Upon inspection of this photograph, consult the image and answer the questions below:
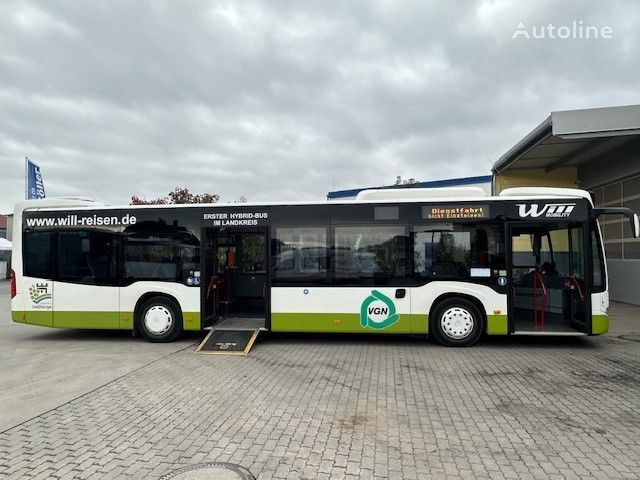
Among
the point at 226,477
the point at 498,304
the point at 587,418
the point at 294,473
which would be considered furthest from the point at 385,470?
the point at 498,304

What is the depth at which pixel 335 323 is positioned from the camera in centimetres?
820

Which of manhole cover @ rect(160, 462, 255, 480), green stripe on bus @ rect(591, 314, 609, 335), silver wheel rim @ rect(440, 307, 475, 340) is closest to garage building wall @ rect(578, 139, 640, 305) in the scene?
green stripe on bus @ rect(591, 314, 609, 335)

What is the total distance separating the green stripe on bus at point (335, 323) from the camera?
8.05 meters

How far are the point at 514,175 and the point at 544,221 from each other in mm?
11920

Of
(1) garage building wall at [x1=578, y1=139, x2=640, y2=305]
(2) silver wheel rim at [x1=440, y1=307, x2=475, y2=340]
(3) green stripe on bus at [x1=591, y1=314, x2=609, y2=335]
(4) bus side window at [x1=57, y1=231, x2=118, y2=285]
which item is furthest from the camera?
(1) garage building wall at [x1=578, y1=139, x2=640, y2=305]

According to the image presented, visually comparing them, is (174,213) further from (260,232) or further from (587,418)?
(587,418)

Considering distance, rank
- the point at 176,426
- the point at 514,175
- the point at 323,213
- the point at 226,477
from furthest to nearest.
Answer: the point at 514,175
the point at 323,213
the point at 176,426
the point at 226,477

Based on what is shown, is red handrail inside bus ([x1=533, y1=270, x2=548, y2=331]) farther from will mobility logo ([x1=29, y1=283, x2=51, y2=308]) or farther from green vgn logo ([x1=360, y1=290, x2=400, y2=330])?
will mobility logo ([x1=29, y1=283, x2=51, y2=308])

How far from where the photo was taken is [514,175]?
61.4ft

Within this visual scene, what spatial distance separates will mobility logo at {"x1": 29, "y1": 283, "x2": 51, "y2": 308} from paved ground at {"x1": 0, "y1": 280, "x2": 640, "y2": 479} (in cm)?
131

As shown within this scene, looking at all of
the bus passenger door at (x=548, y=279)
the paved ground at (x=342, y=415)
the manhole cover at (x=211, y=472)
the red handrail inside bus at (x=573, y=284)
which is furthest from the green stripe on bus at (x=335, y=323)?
the manhole cover at (x=211, y=472)

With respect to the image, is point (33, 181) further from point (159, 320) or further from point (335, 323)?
point (335, 323)

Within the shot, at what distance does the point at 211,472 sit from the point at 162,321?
5.69 m

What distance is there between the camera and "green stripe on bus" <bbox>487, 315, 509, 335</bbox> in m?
7.89
